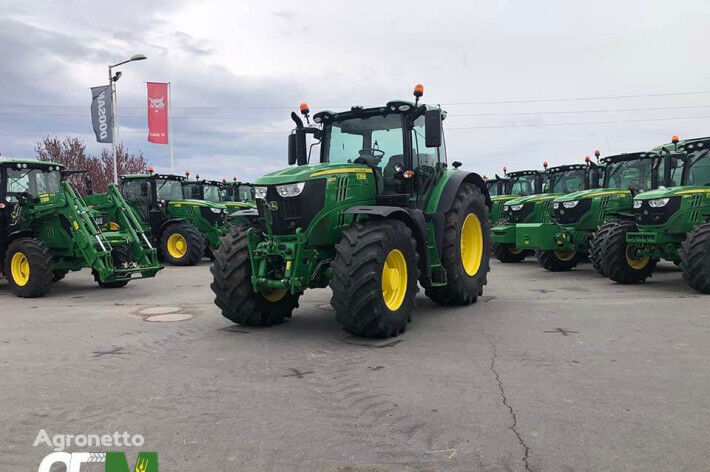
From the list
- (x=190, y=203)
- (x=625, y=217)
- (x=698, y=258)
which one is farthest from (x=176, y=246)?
(x=698, y=258)

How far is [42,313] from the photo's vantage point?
883 centimetres

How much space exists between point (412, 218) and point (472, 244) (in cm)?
244

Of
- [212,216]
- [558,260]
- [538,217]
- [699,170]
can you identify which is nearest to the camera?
[699,170]

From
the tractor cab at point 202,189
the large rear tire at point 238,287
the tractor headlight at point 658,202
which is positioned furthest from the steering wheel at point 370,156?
the tractor cab at point 202,189

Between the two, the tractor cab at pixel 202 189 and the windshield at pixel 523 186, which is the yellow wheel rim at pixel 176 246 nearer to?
the tractor cab at pixel 202 189

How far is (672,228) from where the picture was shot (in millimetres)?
9812

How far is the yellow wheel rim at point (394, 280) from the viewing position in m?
6.54

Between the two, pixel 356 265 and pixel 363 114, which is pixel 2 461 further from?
pixel 363 114

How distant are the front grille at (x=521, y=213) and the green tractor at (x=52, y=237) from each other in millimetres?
8767

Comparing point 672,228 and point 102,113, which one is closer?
point 672,228

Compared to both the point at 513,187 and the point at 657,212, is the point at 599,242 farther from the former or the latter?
the point at 513,187

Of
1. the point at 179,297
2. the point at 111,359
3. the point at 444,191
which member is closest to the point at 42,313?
the point at 179,297

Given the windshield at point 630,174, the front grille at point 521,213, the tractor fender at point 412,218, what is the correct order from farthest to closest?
the front grille at point 521,213
the windshield at point 630,174
the tractor fender at point 412,218

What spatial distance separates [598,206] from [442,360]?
8447 millimetres
